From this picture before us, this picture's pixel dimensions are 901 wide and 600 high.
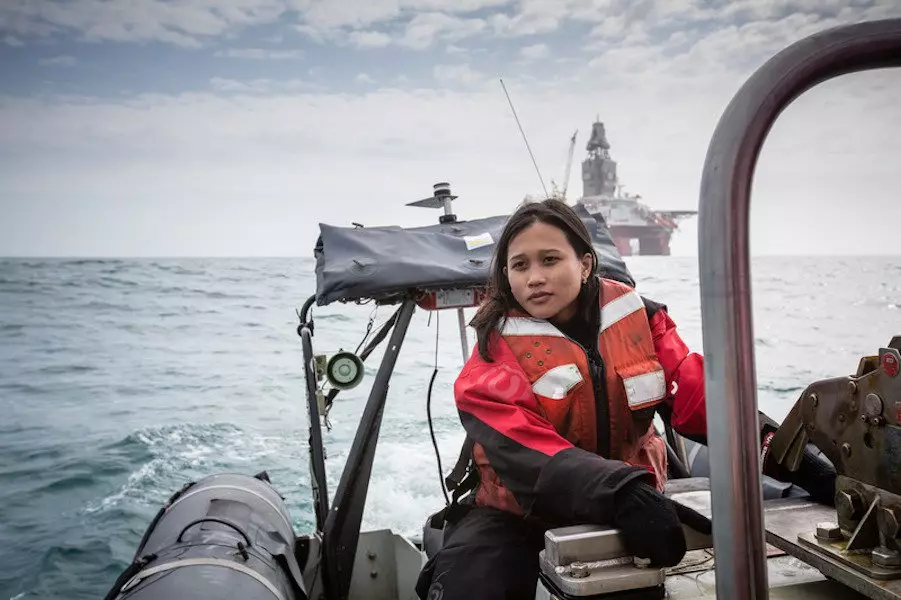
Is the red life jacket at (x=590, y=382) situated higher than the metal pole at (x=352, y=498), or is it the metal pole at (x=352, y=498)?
the red life jacket at (x=590, y=382)

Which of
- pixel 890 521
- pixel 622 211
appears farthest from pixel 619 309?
pixel 622 211

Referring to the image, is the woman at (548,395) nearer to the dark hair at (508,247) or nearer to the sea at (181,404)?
the dark hair at (508,247)

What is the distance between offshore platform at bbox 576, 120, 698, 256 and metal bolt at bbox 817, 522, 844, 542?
59259 millimetres

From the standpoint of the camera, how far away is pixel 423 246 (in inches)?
114

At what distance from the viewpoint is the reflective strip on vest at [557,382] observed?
1.70m

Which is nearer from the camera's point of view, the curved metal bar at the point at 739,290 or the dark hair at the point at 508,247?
the curved metal bar at the point at 739,290

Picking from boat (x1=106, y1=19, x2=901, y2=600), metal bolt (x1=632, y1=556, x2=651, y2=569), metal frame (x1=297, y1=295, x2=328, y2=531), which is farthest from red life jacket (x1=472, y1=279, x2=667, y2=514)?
metal frame (x1=297, y1=295, x2=328, y2=531)

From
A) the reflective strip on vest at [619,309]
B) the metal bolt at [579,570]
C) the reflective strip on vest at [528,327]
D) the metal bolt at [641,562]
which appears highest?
A: the reflective strip on vest at [619,309]

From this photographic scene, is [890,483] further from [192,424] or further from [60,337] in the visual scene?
[60,337]

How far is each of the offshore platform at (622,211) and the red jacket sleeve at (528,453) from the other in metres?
58.7

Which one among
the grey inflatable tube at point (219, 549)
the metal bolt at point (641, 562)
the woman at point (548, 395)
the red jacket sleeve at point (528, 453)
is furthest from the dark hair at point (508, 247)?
the grey inflatable tube at point (219, 549)

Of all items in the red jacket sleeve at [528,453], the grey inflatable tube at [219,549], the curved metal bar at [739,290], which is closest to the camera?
the curved metal bar at [739,290]

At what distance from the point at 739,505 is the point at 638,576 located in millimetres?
466

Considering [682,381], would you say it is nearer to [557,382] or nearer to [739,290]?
[557,382]
